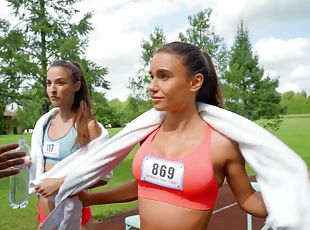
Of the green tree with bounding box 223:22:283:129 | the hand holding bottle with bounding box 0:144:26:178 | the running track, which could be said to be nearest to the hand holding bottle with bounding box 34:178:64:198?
the hand holding bottle with bounding box 0:144:26:178

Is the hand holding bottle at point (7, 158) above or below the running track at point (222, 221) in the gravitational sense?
above

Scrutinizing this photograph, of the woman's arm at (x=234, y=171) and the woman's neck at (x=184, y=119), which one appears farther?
the woman's neck at (x=184, y=119)

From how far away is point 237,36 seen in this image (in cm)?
3127

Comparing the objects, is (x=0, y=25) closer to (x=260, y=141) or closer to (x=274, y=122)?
(x=260, y=141)

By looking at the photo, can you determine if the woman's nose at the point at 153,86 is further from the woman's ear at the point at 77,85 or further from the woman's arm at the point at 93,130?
the woman's ear at the point at 77,85

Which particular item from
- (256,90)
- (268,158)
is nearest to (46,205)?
(268,158)

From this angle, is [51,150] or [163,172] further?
[51,150]

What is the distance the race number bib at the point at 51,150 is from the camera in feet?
9.56

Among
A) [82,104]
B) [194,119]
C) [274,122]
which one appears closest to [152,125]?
[194,119]

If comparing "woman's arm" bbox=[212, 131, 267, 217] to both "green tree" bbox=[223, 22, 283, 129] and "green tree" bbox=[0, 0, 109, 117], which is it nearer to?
"green tree" bbox=[0, 0, 109, 117]

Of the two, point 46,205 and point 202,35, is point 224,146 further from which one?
point 202,35

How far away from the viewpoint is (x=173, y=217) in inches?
67.4

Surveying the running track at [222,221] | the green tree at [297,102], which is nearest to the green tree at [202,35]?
the running track at [222,221]

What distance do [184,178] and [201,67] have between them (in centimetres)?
46
